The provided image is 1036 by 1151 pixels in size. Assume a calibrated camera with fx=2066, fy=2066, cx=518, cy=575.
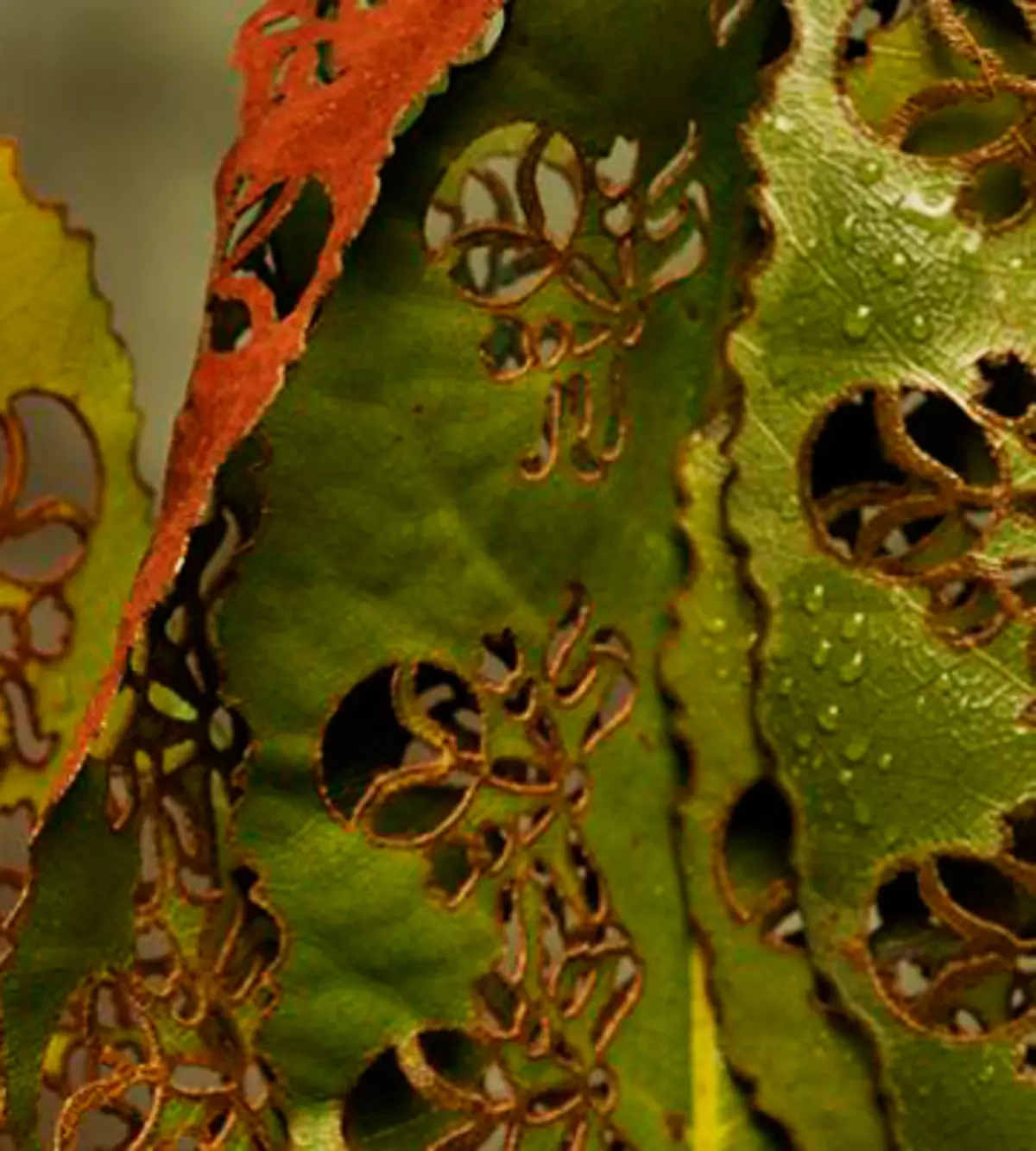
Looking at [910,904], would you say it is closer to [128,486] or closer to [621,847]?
[621,847]

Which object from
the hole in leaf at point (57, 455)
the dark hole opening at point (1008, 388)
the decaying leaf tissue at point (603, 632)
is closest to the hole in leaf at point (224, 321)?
the decaying leaf tissue at point (603, 632)

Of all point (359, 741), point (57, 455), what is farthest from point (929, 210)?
point (57, 455)

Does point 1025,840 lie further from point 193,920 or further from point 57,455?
point 57,455

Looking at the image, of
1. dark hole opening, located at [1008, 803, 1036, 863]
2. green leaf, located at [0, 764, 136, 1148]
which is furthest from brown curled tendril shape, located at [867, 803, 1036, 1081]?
green leaf, located at [0, 764, 136, 1148]

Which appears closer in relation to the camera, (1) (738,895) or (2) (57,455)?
(1) (738,895)

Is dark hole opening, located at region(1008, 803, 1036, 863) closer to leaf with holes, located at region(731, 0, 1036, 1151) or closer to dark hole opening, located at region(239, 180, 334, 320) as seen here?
leaf with holes, located at region(731, 0, 1036, 1151)

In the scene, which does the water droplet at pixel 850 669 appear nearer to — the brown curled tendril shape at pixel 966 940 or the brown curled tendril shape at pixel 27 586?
the brown curled tendril shape at pixel 966 940

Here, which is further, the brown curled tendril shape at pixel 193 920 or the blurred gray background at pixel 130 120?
the blurred gray background at pixel 130 120
